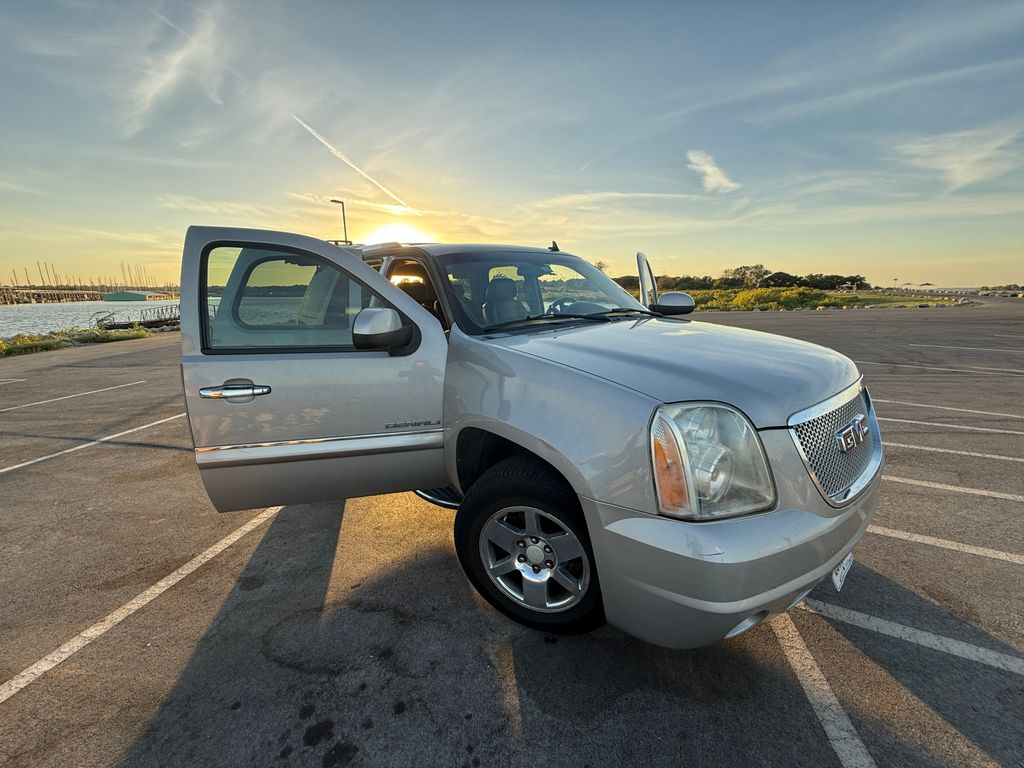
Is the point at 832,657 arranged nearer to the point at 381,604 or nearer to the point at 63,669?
the point at 381,604

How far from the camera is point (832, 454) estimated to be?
1.91 m

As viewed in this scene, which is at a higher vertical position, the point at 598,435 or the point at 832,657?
the point at 598,435

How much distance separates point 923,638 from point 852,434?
105 cm

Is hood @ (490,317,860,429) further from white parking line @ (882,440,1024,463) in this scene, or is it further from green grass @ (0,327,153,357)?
green grass @ (0,327,153,357)

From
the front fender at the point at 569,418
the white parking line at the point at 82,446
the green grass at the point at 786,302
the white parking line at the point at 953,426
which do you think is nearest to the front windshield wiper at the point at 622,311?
the front fender at the point at 569,418

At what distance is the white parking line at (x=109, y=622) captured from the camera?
6.82 feet

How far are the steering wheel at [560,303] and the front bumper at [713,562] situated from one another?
164 cm

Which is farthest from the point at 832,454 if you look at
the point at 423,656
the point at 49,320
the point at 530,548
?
the point at 49,320

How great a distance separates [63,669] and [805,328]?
64.0 feet

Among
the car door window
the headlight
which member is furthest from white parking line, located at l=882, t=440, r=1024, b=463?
the car door window

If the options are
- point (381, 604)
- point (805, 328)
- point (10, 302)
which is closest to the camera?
point (381, 604)

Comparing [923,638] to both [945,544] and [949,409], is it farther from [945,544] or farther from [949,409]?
[949,409]

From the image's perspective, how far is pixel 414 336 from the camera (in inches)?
102

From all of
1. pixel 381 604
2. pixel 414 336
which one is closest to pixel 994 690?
pixel 381 604
